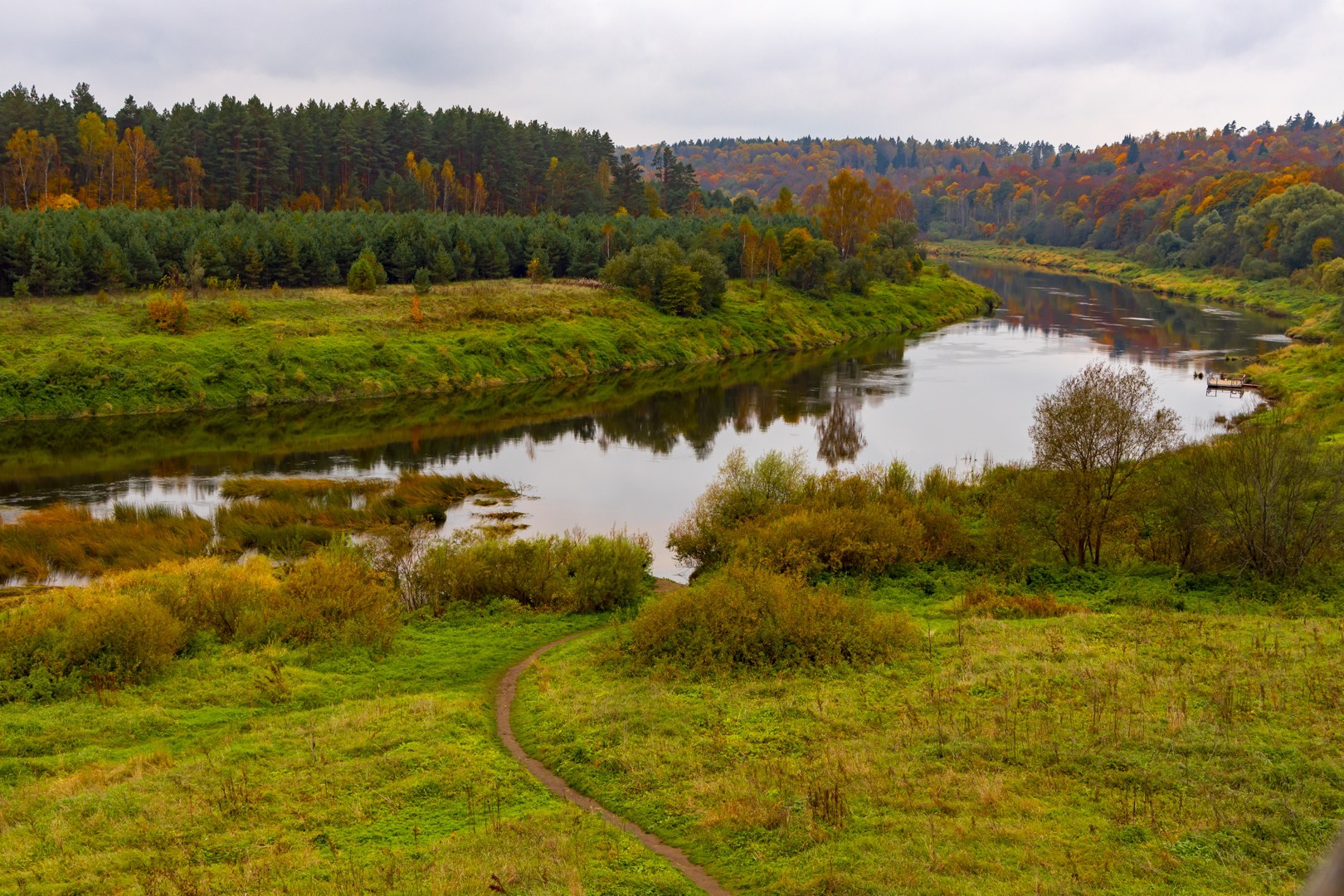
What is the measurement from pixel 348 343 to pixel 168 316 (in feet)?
32.3

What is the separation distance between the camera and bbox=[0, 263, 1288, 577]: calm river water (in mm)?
39188

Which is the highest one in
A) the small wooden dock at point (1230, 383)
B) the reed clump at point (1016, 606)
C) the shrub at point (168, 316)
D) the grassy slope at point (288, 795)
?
the shrub at point (168, 316)

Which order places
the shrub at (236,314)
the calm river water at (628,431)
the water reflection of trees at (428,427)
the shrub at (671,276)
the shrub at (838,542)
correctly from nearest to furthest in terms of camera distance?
the shrub at (838,542) < the calm river water at (628,431) < the water reflection of trees at (428,427) < the shrub at (236,314) < the shrub at (671,276)

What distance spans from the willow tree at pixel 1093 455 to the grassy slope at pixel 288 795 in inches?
636

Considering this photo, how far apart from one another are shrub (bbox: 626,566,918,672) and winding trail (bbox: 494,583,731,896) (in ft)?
8.31

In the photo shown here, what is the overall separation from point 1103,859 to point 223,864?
9995 millimetres

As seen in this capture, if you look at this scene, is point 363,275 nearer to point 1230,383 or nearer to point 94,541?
point 94,541

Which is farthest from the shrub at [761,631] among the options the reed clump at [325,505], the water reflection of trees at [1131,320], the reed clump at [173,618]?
the water reflection of trees at [1131,320]

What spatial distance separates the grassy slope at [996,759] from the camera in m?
11.1

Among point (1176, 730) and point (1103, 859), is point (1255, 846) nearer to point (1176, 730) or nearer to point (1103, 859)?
point (1103, 859)

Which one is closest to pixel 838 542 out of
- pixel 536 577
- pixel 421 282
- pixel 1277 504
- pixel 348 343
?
pixel 536 577

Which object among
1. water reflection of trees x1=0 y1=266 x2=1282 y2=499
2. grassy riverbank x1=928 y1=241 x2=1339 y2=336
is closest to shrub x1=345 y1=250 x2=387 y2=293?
water reflection of trees x1=0 y1=266 x2=1282 y2=499

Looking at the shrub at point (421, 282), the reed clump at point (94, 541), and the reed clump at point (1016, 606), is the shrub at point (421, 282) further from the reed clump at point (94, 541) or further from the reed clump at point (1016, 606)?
the reed clump at point (1016, 606)

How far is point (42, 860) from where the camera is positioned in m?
11.8
